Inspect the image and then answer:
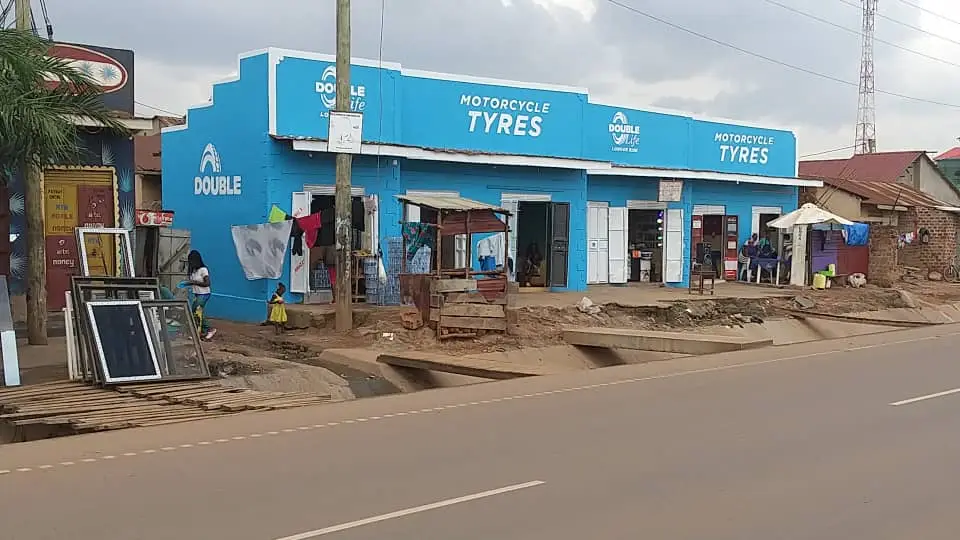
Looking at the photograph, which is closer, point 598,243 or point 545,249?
point 545,249

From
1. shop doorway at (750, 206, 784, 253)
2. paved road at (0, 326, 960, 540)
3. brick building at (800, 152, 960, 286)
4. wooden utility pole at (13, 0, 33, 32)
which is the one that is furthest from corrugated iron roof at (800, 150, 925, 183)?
wooden utility pole at (13, 0, 33, 32)

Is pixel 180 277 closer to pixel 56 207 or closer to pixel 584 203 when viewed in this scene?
pixel 56 207

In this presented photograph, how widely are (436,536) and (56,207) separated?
14320mm

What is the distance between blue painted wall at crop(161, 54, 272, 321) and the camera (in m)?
20.7

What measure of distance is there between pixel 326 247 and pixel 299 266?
707 millimetres

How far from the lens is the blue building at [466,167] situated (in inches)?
820

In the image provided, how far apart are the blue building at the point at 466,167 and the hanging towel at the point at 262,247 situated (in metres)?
0.45

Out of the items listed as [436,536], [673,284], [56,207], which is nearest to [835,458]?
[436,536]

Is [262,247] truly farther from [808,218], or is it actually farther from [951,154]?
[951,154]

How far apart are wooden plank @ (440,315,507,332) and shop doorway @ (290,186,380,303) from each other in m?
3.18

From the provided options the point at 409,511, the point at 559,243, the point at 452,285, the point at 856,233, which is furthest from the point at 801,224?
the point at 409,511

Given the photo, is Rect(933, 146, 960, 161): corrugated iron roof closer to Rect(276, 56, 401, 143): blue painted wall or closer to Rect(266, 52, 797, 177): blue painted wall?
Rect(266, 52, 797, 177): blue painted wall

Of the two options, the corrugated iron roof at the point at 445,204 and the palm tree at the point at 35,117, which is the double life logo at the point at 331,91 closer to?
the corrugated iron roof at the point at 445,204

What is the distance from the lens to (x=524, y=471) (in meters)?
7.95
